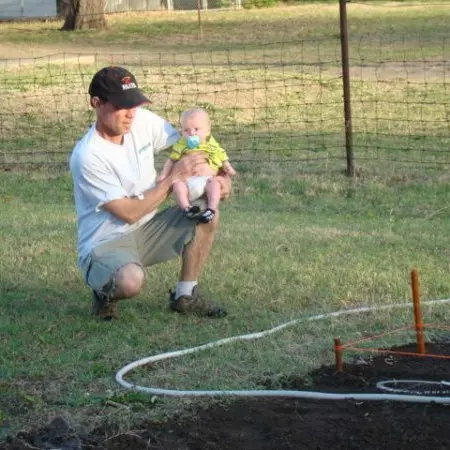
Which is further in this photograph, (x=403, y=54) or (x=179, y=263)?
(x=403, y=54)

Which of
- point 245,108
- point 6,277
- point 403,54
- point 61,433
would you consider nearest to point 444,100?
point 245,108

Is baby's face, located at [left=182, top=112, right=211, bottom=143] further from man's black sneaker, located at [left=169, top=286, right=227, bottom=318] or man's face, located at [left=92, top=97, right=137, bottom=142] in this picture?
man's black sneaker, located at [left=169, top=286, right=227, bottom=318]

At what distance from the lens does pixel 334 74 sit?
64.6 ft

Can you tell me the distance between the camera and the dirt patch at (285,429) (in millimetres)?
4539

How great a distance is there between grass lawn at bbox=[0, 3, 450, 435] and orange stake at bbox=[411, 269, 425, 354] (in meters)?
0.43

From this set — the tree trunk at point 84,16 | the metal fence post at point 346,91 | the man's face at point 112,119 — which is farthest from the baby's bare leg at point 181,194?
the tree trunk at point 84,16

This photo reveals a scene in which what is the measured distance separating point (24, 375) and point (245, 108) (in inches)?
431

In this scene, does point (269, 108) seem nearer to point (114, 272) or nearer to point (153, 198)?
point (153, 198)

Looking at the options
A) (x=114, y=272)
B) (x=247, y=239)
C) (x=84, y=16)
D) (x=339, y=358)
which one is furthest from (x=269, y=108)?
(x=84, y=16)

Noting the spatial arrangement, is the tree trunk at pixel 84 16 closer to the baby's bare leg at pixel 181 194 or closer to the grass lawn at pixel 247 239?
the grass lawn at pixel 247 239

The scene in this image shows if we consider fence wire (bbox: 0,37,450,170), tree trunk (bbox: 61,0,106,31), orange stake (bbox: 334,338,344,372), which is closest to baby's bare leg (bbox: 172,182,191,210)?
orange stake (bbox: 334,338,344,372)

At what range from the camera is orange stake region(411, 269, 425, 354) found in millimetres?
5602

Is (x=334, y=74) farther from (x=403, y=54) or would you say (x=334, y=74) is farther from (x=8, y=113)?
(x=8, y=113)

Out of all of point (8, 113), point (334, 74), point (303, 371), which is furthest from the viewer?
point (334, 74)
